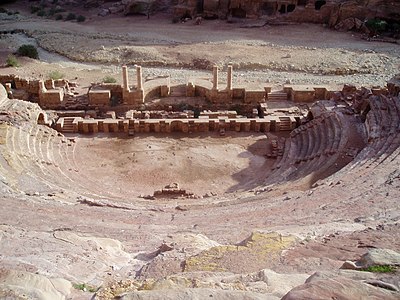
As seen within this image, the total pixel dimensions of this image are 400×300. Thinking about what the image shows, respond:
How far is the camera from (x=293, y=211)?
11.4m

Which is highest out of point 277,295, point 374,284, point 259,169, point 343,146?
point 374,284

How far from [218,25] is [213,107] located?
688 inches

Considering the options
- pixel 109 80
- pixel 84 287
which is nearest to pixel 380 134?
pixel 84 287

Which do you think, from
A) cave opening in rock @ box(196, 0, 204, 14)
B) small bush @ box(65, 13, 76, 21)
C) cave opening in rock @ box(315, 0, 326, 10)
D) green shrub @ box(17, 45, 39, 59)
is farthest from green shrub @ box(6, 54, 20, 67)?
cave opening in rock @ box(315, 0, 326, 10)

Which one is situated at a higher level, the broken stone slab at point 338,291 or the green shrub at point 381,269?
the broken stone slab at point 338,291

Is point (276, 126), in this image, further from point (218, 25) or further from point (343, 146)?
point (218, 25)

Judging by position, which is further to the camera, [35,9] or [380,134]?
[35,9]

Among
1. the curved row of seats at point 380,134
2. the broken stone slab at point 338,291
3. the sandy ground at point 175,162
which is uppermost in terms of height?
the broken stone slab at point 338,291

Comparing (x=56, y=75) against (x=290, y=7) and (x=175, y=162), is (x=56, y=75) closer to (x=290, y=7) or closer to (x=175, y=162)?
(x=175, y=162)

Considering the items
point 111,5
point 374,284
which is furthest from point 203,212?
point 111,5

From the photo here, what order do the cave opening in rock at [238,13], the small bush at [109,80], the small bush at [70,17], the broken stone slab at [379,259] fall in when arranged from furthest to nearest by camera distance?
1. the small bush at [70,17]
2. the cave opening in rock at [238,13]
3. the small bush at [109,80]
4. the broken stone slab at [379,259]

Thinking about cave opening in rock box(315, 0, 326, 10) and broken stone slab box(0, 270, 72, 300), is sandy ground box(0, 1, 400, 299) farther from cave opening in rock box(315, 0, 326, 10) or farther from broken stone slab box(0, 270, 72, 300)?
cave opening in rock box(315, 0, 326, 10)

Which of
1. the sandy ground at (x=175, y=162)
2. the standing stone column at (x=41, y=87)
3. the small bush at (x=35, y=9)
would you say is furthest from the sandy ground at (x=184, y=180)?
the small bush at (x=35, y=9)

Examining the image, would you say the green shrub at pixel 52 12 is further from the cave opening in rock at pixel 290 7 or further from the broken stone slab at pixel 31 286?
the broken stone slab at pixel 31 286
